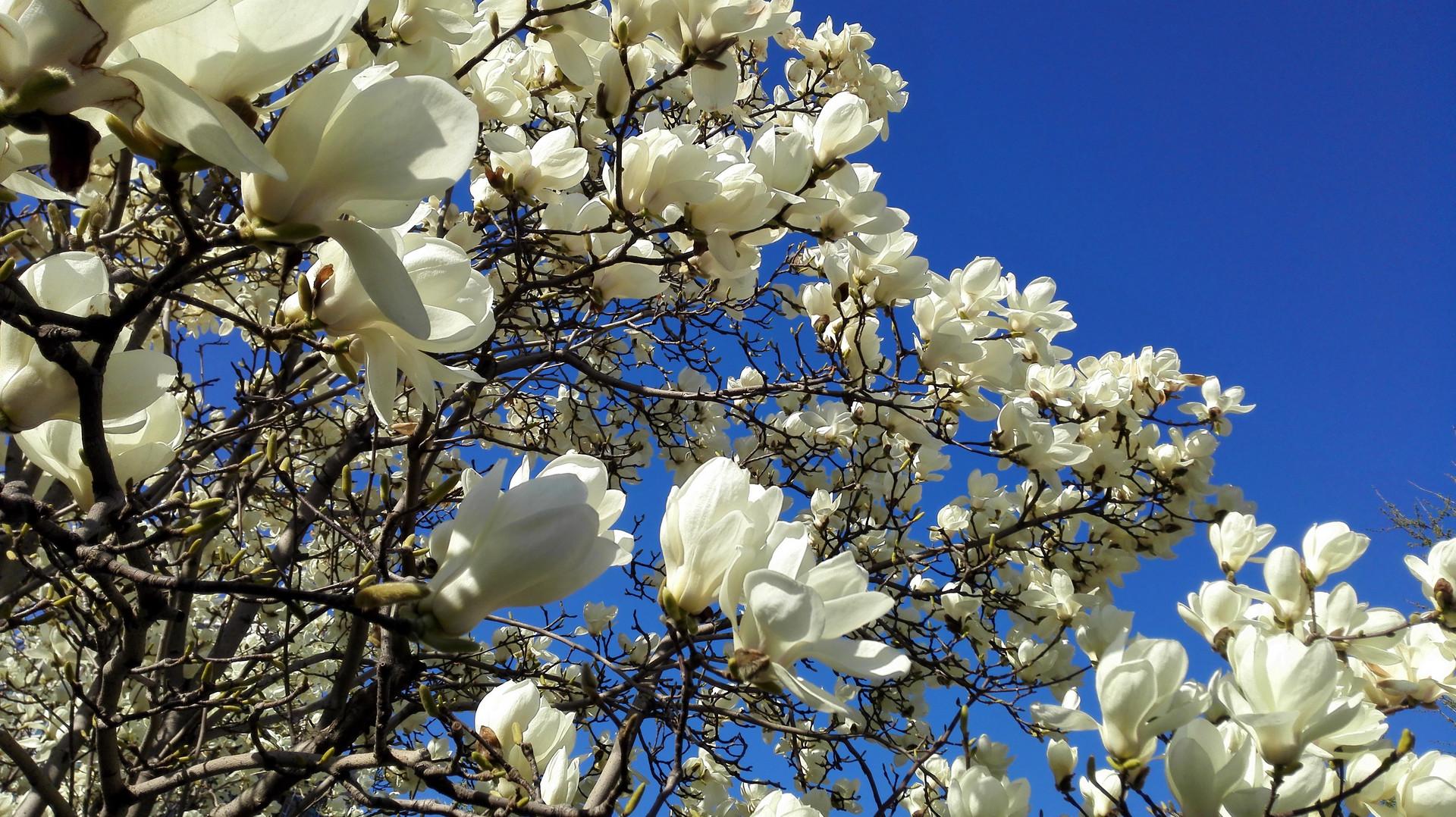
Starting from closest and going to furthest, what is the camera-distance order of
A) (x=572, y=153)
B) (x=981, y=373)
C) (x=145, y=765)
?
(x=145, y=765) < (x=572, y=153) < (x=981, y=373)

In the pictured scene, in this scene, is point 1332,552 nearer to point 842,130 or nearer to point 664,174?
point 842,130

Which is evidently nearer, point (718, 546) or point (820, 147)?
point (718, 546)

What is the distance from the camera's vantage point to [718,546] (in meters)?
0.88

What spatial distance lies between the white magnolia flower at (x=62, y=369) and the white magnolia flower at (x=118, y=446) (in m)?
0.06

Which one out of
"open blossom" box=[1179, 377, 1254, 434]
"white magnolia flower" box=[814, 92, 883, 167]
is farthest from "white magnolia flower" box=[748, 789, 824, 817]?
"open blossom" box=[1179, 377, 1254, 434]

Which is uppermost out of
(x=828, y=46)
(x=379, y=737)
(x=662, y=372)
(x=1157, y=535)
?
(x=828, y=46)

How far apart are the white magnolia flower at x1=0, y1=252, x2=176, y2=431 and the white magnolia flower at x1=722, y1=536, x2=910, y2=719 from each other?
2.17 feet

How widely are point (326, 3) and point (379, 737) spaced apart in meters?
0.77

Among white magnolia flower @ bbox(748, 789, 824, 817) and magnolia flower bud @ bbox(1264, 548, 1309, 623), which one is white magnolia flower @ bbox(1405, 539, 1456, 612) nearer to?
magnolia flower bud @ bbox(1264, 548, 1309, 623)

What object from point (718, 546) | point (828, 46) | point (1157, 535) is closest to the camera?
point (718, 546)

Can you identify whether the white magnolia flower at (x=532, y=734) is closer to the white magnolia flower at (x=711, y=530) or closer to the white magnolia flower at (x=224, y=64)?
the white magnolia flower at (x=711, y=530)

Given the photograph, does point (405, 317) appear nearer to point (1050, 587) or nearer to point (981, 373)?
point (981, 373)

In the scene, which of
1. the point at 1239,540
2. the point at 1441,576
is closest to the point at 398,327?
the point at 1441,576

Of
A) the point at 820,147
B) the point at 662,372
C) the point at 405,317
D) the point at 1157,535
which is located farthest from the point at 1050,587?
the point at 405,317
